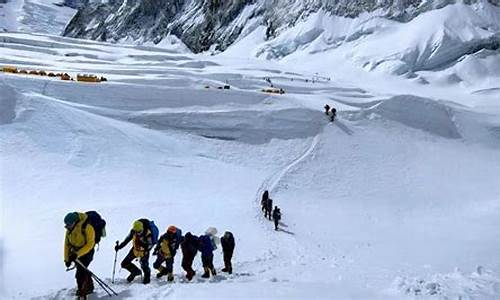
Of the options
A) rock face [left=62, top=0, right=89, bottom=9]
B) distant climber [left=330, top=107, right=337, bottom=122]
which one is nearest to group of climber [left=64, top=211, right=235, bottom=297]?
distant climber [left=330, top=107, right=337, bottom=122]

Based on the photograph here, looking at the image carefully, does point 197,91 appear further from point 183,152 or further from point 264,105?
point 183,152

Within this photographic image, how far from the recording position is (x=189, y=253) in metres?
11.1

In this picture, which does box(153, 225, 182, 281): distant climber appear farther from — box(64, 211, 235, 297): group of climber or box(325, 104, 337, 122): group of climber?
box(325, 104, 337, 122): group of climber

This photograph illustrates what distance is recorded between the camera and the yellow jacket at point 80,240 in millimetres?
8688

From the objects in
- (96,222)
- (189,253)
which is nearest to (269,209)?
(189,253)

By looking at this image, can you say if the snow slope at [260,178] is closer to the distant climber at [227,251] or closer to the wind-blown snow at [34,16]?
the distant climber at [227,251]

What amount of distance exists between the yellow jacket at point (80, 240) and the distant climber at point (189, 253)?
8.51 ft

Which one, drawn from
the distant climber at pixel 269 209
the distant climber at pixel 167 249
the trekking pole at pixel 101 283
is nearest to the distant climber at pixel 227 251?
the distant climber at pixel 167 249

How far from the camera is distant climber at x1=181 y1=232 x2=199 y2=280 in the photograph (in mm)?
10914

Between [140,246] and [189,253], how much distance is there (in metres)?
1.25

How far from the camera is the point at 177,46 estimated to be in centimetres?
7406

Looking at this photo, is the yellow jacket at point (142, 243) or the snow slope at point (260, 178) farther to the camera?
the snow slope at point (260, 178)

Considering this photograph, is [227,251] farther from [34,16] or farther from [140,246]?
[34,16]

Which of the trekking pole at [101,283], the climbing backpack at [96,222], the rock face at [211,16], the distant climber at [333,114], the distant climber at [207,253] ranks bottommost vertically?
the trekking pole at [101,283]
